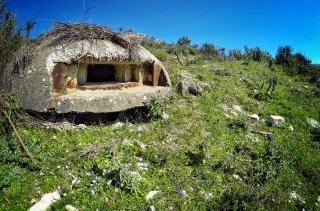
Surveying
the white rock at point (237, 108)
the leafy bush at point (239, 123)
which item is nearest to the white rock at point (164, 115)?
the leafy bush at point (239, 123)

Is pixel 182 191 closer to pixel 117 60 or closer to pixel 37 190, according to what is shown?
pixel 37 190

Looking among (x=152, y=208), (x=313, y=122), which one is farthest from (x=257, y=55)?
(x=152, y=208)

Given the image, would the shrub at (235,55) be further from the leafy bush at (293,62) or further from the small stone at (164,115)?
the small stone at (164,115)

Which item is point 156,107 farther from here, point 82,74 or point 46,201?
point 46,201

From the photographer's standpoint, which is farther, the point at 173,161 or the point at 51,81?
the point at 51,81

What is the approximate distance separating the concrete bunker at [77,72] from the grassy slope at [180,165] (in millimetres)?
572

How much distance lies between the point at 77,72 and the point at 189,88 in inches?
142

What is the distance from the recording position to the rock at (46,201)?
461cm

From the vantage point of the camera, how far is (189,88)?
32.8ft

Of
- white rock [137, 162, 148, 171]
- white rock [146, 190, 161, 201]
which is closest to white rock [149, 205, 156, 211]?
white rock [146, 190, 161, 201]

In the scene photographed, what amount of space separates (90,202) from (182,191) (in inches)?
59.5

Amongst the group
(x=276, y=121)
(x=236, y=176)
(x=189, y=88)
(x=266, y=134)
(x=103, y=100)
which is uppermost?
(x=189, y=88)

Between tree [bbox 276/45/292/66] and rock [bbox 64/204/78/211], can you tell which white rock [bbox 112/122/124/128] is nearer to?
rock [bbox 64/204/78/211]

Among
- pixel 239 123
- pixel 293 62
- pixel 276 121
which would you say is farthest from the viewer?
pixel 293 62
